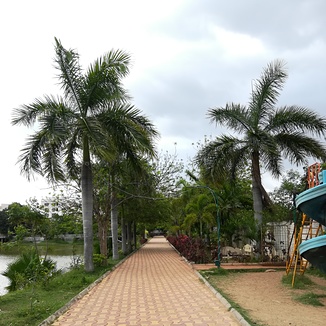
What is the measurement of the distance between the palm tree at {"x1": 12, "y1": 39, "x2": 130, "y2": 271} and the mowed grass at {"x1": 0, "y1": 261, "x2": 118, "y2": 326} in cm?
262

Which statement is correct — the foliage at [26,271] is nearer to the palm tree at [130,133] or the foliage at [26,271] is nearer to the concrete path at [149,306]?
the concrete path at [149,306]

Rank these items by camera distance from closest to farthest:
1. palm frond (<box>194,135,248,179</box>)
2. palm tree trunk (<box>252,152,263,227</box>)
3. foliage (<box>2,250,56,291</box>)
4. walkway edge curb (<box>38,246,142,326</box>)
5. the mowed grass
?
1. walkway edge curb (<box>38,246,142,326</box>)
2. the mowed grass
3. foliage (<box>2,250,56,291</box>)
4. palm frond (<box>194,135,248,179</box>)
5. palm tree trunk (<box>252,152,263,227</box>)

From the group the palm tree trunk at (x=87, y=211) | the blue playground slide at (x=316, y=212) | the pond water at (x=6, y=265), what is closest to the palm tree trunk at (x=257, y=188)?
the palm tree trunk at (x=87, y=211)

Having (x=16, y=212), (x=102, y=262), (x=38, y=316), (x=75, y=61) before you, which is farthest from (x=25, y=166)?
(x=38, y=316)

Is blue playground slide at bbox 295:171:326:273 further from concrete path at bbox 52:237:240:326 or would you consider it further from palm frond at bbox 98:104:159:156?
palm frond at bbox 98:104:159:156

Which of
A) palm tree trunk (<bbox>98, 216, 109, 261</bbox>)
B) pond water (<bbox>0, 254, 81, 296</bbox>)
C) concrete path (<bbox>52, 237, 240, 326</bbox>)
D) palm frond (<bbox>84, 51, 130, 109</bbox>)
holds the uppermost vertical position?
palm frond (<bbox>84, 51, 130, 109</bbox>)

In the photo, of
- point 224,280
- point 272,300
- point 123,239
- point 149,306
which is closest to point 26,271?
point 149,306

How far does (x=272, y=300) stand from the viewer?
9.16m

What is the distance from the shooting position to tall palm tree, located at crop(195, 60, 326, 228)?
55.8 ft

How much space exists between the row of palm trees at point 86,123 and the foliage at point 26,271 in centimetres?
201

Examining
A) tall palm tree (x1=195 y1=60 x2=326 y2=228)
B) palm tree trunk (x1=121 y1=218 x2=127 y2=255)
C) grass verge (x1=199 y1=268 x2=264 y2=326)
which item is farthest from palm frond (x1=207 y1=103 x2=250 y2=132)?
palm tree trunk (x1=121 y1=218 x2=127 y2=255)

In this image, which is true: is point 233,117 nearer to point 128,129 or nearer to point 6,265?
point 128,129

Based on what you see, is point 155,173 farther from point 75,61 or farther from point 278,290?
point 278,290

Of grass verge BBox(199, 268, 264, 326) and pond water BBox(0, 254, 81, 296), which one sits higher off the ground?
grass verge BBox(199, 268, 264, 326)
